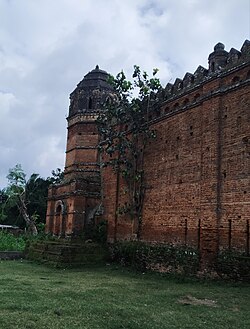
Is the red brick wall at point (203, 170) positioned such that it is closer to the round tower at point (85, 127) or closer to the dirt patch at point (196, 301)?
the dirt patch at point (196, 301)

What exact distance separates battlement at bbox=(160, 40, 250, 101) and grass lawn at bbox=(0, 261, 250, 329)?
619 cm

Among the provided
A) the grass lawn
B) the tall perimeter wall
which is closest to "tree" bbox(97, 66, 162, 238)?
the tall perimeter wall

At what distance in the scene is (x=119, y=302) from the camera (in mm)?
7879

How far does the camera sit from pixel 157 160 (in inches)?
568

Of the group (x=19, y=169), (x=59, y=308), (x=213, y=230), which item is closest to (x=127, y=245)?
(x=213, y=230)

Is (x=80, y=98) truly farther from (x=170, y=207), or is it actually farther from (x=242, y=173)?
(x=242, y=173)

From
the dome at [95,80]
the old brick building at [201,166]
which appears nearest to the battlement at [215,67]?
the old brick building at [201,166]

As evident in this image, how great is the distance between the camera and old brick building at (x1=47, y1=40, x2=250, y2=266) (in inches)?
424

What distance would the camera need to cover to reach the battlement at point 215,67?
11.3 m

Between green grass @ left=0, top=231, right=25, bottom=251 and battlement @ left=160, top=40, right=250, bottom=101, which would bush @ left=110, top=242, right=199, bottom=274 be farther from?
green grass @ left=0, top=231, right=25, bottom=251

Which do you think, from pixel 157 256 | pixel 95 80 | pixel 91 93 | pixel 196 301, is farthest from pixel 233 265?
pixel 95 80

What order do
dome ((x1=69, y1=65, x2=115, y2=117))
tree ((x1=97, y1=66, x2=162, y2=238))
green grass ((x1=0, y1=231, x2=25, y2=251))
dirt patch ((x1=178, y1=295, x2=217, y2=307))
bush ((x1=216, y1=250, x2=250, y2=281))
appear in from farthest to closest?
1. dome ((x1=69, y1=65, x2=115, y2=117))
2. green grass ((x1=0, y1=231, x2=25, y2=251))
3. tree ((x1=97, y1=66, x2=162, y2=238))
4. bush ((x1=216, y1=250, x2=250, y2=281))
5. dirt patch ((x1=178, y1=295, x2=217, y2=307))

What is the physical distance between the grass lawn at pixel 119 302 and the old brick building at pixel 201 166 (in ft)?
5.55

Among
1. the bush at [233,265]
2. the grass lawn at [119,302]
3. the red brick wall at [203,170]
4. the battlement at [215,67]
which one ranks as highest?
the battlement at [215,67]
